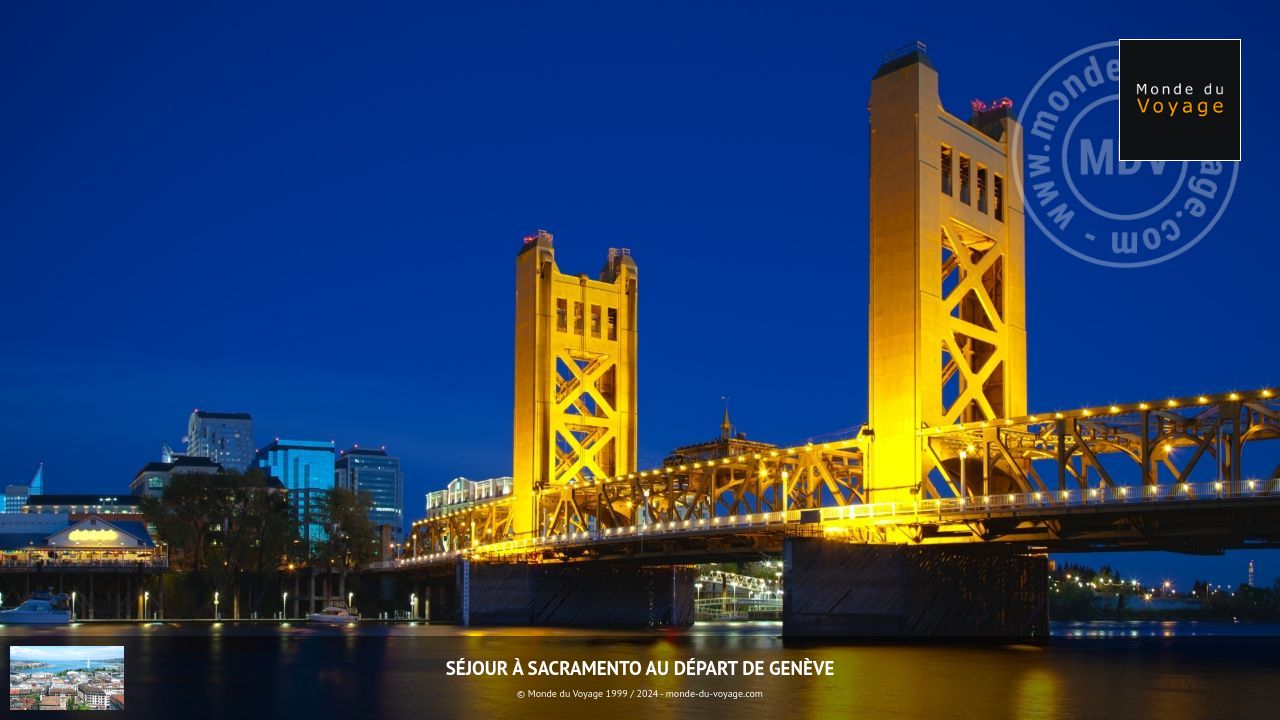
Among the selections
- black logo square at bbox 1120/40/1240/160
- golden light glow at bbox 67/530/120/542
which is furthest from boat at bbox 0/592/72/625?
black logo square at bbox 1120/40/1240/160

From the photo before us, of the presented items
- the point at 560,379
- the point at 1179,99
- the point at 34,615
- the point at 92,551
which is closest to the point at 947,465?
the point at 1179,99

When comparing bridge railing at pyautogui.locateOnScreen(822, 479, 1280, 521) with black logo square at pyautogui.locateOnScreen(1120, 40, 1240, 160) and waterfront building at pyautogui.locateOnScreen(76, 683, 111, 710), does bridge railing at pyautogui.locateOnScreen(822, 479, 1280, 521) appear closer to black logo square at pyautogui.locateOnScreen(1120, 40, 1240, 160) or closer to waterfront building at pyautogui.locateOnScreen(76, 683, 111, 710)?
black logo square at pyautogui.locateOnScreen(1120, 40, 1240, 160)

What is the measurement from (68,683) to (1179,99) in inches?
1335

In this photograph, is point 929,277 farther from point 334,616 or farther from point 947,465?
point 334,616

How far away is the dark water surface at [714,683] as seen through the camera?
2855 cm

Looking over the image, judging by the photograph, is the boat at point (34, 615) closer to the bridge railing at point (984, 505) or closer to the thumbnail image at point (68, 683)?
the bridge railing at point (984, 505)

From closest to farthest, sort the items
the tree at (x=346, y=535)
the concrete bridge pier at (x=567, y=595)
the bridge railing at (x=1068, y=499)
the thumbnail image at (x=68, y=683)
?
the thumbnail image at (x=68, y=683)
the bridge railing at (x=1068, y=499)
the concrete bridge pier at (x=567, y=595)
the tree at (x=346, y=535)

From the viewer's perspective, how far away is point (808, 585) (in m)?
58.7

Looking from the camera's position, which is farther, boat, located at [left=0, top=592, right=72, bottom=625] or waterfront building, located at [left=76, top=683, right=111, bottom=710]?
boat, located at [left=0, top=592, right=72, bottom=625]

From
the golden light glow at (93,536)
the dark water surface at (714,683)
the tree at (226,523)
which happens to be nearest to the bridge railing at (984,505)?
the dark water surface at (714,683)

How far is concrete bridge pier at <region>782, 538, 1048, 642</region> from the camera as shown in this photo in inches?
2303

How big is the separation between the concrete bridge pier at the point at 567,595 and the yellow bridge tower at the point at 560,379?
16.9 ft

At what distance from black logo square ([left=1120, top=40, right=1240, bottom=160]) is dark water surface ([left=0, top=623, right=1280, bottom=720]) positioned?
15.2 m

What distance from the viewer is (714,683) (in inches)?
1368
